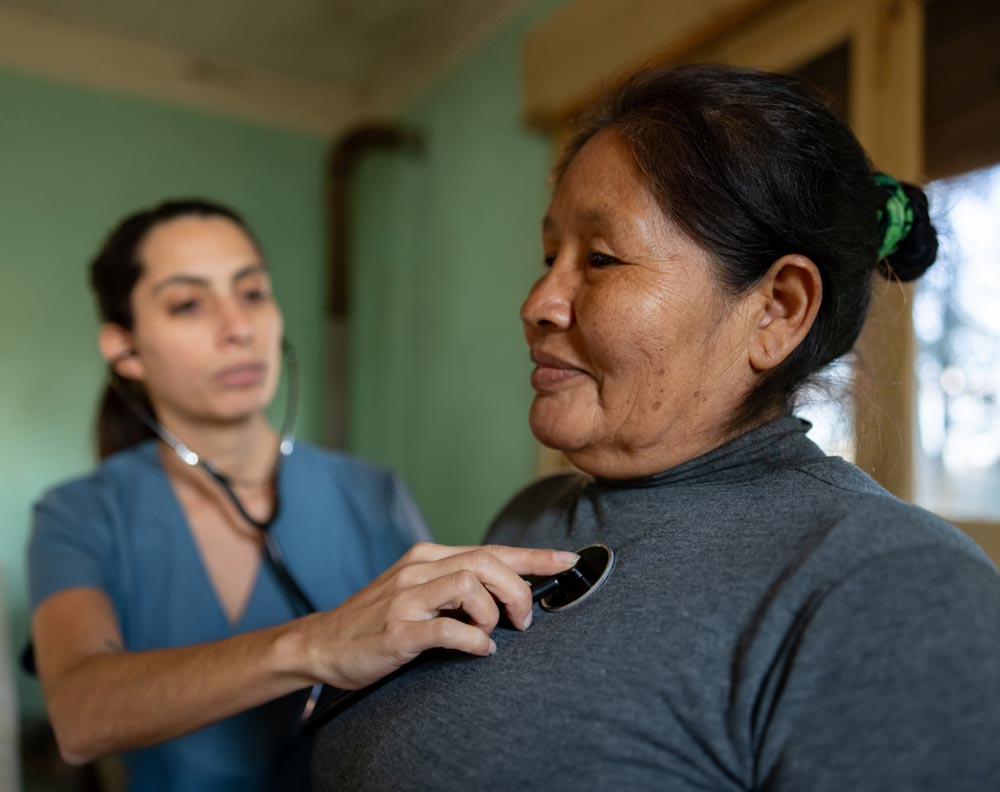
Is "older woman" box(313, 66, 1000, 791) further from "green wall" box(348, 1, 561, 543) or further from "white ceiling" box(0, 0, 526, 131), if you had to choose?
"white ceiling" box(0, 0, 526, 131)

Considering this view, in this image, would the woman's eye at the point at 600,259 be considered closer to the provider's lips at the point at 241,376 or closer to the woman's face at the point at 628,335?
the woman's face at the point at 628,335

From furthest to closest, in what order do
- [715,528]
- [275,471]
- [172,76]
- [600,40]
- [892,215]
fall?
1. [172,76]
2. [600,40]
3. [275,471]
4. [892,215]
5. [715,528]

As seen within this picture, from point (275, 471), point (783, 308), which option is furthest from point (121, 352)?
point (783, 308)

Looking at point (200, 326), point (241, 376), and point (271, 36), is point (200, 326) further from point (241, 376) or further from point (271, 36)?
point (271, 36)

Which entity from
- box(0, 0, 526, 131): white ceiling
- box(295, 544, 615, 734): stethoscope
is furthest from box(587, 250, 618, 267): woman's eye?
box(0, 0, 526, 131): white ceiling

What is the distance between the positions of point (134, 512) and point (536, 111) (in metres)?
1.47

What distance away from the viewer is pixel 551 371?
79 cm

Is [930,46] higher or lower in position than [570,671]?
higher

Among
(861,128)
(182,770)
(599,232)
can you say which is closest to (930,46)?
(861,128)

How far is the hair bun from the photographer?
80cm

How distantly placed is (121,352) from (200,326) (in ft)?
0.60

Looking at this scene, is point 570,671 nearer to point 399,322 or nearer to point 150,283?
point 150,283

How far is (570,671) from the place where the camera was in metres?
0.61

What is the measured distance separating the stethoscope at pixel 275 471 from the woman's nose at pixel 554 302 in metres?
0.58
